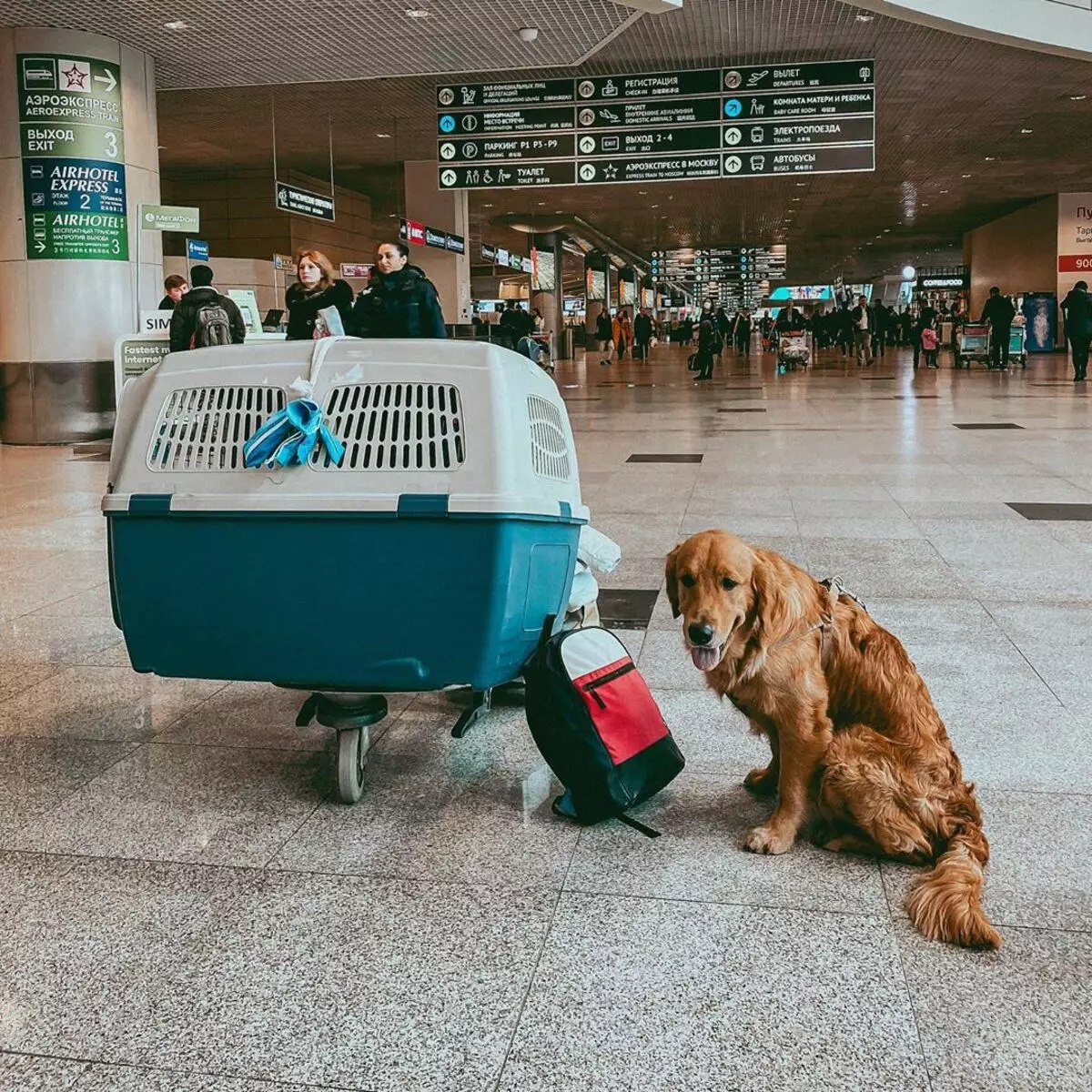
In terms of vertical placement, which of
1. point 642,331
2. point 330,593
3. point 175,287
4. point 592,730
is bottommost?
point 592,730

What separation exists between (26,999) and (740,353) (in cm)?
4204

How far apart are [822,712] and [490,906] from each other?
878 mm

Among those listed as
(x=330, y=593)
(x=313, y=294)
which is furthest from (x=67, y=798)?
(x=313, y=294)

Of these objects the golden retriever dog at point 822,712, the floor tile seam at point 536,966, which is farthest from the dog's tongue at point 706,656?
the floor tile seam at point 536,966

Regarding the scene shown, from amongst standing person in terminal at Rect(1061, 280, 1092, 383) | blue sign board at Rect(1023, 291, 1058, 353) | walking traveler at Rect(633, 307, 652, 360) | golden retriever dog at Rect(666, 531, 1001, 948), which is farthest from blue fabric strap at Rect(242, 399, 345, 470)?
walking traveler at Rect(633, 307, 652, 360)

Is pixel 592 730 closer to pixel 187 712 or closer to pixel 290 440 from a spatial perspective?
pixel 290 440

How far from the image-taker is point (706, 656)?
2568mm

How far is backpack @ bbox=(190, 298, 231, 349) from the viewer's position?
10148 millimetres

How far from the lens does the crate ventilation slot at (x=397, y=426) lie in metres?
2.78

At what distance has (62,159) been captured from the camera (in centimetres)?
1283

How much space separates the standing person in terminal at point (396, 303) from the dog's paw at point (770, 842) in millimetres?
3759

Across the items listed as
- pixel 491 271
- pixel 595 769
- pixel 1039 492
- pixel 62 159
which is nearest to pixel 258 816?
pixel 595 769

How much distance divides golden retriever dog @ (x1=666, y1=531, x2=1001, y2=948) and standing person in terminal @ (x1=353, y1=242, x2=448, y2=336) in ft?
11.8

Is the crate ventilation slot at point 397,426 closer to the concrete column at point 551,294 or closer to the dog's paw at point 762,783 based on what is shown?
the dog's paw at point 762,783
